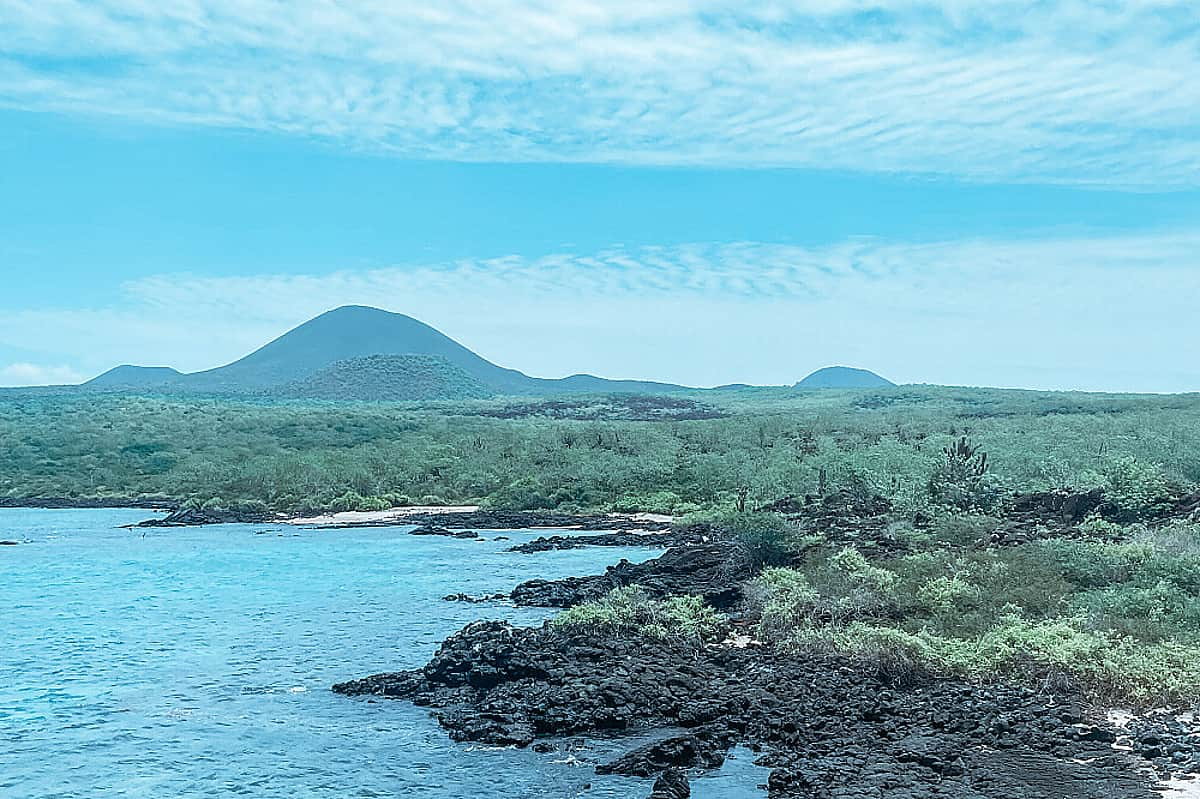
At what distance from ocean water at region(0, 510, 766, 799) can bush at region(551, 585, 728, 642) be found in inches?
111

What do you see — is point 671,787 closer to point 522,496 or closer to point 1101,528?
point 1101,528

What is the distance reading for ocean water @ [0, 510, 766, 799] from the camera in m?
15.1

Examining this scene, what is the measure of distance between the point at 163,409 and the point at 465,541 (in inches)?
2731

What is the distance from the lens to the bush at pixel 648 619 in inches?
866

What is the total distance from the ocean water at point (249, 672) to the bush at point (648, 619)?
2814 mm

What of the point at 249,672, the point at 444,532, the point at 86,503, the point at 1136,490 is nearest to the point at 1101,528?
the point at 1136,490

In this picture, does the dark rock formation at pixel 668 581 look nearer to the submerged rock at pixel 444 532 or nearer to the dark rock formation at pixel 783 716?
the dark rock formation at pixel 783 716

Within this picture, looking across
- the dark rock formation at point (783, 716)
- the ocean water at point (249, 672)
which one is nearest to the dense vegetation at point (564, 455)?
the ocean water at point (249, 672)

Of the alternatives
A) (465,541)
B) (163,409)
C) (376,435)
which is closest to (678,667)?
(465,541)

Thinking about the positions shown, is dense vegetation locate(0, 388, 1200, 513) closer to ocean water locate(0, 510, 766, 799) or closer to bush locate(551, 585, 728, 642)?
ocean water locate(0, 510, 766, 799)

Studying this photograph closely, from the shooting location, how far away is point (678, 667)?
19094mm

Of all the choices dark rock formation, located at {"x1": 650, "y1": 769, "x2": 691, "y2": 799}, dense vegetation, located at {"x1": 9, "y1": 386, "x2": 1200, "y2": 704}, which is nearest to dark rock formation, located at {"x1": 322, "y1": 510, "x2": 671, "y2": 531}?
dense vegetation, located at {"x1": 9, "y1": 386, "x2": 1200, "y2": 704}

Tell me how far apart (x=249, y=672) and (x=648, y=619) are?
25.0 ft

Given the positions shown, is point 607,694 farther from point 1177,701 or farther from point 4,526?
point 4,526
